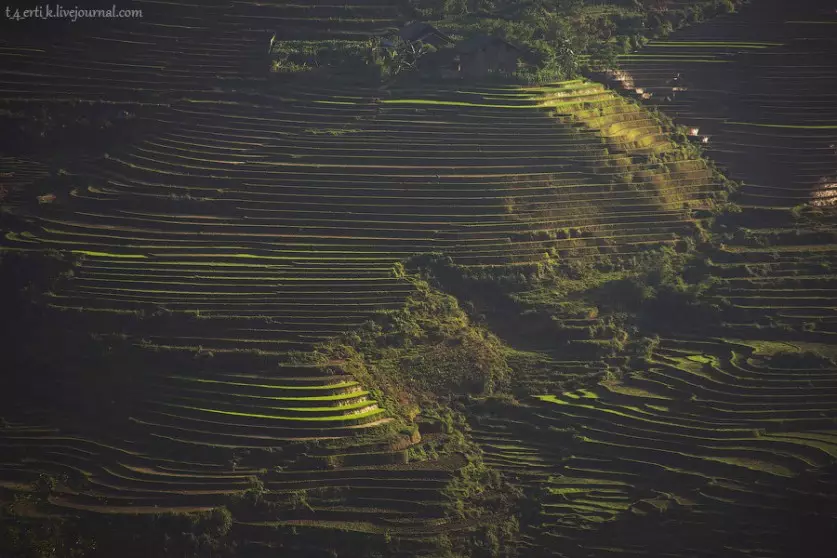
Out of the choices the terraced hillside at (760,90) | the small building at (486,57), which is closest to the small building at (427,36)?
the small building at (486,57)

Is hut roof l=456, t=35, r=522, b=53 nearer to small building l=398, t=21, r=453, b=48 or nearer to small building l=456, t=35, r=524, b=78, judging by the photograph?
small building l=456, t=35, r=524, b=78

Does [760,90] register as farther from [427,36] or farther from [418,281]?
[418,281]

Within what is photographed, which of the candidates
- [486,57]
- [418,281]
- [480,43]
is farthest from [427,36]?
[418,281]

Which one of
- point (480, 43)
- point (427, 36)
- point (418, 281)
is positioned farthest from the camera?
point (427, 36)

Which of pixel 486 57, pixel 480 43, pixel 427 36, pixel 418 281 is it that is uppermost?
pixel 427 36

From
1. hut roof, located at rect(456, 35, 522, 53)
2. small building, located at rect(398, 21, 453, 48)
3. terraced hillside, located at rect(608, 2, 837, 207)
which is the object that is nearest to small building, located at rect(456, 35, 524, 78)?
hut roof, located at rect(456, 35, 522, 53)

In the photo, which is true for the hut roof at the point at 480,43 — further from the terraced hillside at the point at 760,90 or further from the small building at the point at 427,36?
the terraced hillside at the point at 760,90

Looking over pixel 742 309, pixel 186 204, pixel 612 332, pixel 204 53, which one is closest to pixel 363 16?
pixel 204 53

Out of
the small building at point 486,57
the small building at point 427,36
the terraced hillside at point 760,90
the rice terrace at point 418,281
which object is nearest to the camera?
the rice terrace at point 418,281
